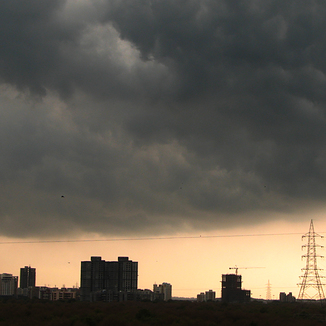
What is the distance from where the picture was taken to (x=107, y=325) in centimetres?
9475

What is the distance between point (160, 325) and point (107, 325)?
15241 millimetres

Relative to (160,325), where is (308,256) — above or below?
above

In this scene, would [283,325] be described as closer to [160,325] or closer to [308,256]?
[160,325]

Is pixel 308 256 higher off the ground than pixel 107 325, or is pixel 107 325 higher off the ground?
pixel 308 256

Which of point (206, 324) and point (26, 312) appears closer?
point (206, 324)

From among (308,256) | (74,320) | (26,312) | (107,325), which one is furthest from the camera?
(308,256)

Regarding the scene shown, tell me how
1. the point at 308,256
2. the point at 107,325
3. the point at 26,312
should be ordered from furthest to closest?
the point at 308,256
the point at 26,312
the point at 107,325

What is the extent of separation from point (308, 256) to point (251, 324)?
4806 centimetres

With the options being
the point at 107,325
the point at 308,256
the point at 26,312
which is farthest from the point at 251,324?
the point at 26,312

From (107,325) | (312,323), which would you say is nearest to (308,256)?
(312,323)

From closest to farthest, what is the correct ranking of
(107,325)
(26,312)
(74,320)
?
(107,325), (74,320), (26,312)

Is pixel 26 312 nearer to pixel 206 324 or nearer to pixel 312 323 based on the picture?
pixel 206 324

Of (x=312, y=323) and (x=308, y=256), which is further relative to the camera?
(x=308, y=256)

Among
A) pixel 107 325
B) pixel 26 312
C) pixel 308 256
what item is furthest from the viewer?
pixel 308 256
